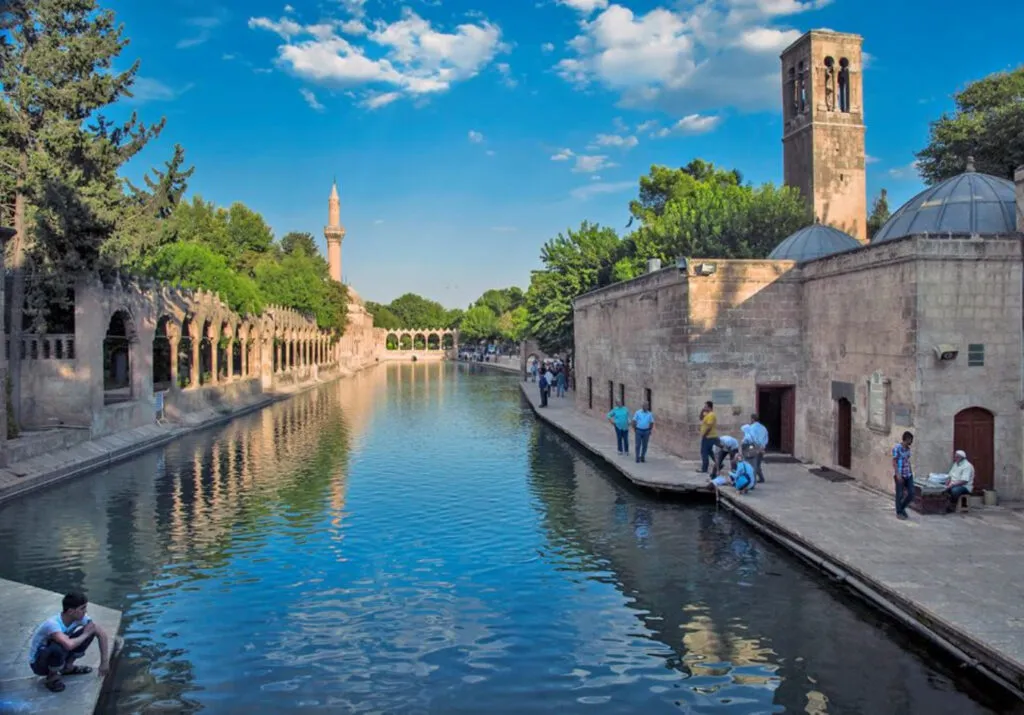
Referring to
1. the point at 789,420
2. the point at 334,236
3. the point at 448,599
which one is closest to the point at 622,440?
the point at 789,420

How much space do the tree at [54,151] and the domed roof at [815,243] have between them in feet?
58.6

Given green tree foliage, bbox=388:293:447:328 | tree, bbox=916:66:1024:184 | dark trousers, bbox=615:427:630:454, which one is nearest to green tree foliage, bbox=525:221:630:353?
tree, bbox=916:66:1024:184

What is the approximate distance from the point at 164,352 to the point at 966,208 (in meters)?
31.9

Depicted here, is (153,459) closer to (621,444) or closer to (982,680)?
(621,444)

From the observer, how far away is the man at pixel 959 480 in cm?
1185

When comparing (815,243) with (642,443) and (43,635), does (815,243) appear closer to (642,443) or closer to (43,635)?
(642,443)

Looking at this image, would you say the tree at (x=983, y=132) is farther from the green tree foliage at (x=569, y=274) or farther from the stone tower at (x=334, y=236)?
the stone tower at (x=334, y=236)

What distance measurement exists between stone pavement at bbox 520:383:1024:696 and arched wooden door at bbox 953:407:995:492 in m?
0.66

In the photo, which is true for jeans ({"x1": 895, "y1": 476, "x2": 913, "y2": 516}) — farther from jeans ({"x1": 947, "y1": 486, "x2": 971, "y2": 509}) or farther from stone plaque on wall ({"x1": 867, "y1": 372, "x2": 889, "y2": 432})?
stone plaque on wall ({"x1": 867, "y1": 372, "x2": 889, "y2": 432})

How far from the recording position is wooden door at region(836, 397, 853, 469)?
15195 mm

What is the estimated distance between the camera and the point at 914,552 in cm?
980

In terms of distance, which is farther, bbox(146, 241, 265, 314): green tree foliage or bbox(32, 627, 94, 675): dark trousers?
bbox(146, 241, 265, 314): green tree foliage

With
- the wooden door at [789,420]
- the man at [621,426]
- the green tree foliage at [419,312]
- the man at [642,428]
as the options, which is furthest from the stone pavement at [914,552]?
the green tree foliage at [419,312]

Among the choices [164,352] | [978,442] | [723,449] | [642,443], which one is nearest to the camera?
[978,442]
